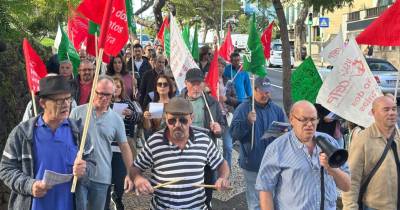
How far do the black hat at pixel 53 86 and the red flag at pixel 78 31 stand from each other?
6532 mm

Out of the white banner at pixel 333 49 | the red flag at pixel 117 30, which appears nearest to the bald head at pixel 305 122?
the white banner at pixel 333 49

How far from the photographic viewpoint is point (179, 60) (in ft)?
22.9

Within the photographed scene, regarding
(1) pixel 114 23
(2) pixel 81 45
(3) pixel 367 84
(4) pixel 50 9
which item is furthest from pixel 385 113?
(4) pixel 50 9

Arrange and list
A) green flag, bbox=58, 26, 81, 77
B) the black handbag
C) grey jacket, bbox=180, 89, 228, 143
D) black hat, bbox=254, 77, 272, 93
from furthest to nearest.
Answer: green flag, bbox=58, 26, 81, 77, grey jacket, bbox=180, 89, 228, 143, black hat, bbox=254, 77, 272, 93, the black handbag

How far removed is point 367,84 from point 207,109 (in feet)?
5.77

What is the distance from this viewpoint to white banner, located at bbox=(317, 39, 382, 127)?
16.2 ft

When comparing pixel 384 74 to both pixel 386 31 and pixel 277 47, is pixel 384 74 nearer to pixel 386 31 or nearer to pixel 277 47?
pixel 386 31

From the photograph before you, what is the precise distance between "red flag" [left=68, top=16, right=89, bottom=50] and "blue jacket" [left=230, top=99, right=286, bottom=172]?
5.19 meters

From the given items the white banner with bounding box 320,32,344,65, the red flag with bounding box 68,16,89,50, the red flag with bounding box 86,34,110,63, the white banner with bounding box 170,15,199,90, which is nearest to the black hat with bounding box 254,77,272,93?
the white banner with bounding box 320,32,344,65

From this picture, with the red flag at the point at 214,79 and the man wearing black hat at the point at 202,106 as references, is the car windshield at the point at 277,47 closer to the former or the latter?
the red flag at the point at 214,79

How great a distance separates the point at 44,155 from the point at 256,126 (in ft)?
8.45

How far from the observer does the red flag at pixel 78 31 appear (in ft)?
32.9

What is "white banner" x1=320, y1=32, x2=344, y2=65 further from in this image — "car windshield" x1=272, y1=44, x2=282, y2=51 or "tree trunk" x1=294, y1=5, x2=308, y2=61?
"car windshield" x1=272, y1=44, x2=282, y2=51

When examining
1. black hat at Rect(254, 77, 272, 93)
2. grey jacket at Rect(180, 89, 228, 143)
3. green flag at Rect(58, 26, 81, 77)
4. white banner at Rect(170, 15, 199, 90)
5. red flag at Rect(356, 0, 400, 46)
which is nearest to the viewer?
red flag at Rect(356, 0, 400, 46)
